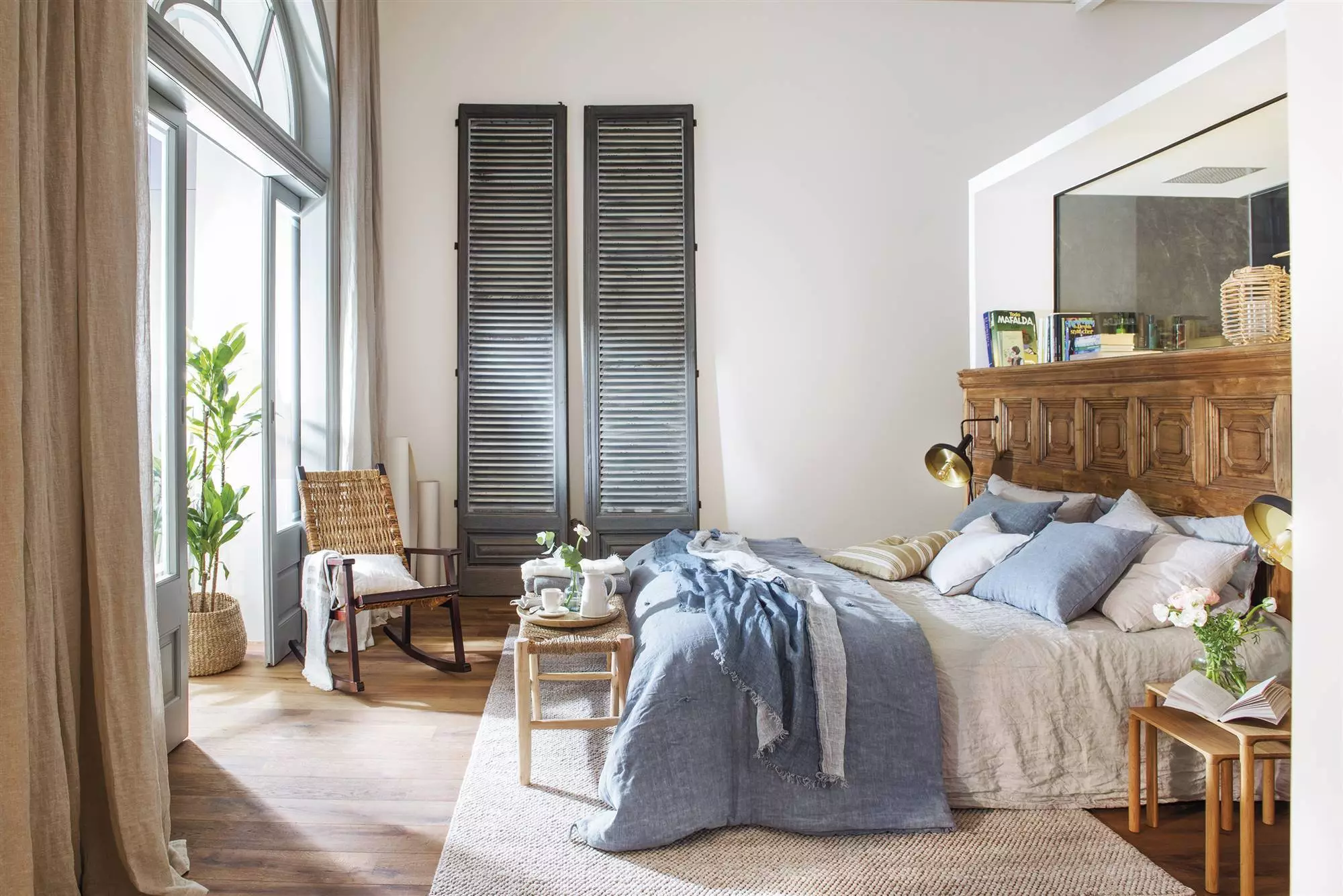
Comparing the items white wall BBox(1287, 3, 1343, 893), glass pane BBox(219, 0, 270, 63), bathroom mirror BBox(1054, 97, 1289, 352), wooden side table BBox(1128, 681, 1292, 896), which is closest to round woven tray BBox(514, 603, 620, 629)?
wooden side table BBox(1128, 681, 1292, 896)

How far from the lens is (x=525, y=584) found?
311 cm

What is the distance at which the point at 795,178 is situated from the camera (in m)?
5.09

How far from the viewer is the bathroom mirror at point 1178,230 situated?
318 cm

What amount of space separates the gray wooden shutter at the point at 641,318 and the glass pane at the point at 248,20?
1.76 m

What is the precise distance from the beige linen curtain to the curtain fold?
2248mm

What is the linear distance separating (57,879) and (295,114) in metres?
3.63

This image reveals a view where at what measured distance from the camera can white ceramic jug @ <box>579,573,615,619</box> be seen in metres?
2.75

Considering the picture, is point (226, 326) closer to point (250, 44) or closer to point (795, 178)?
point (250, 44)

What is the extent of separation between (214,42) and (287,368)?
1.51 meters

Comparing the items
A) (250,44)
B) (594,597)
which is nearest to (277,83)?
(250,44)

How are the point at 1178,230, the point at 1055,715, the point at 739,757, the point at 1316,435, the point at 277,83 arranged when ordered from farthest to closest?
1. the point at 277,83
2. the point at 1178,230
3. the point at 1055,715
4. the point at 739,757
5. the point at 1316,435

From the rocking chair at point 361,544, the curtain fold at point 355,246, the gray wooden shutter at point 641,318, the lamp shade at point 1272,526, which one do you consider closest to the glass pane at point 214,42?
the curtain fold at point 355,246

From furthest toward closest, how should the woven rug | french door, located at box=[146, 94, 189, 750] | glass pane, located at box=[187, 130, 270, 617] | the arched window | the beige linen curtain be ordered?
glass pane, located at box=[187, 130, 270, 617]
the arched window
french door, located at box=[146, 94, 189, 750]
the woven rug
the beige linen curtain

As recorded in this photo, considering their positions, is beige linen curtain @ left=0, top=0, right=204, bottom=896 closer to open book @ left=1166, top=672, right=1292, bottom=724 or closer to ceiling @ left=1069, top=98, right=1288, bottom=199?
open book @ left=1166, top=672, right=1292, bottom=724
